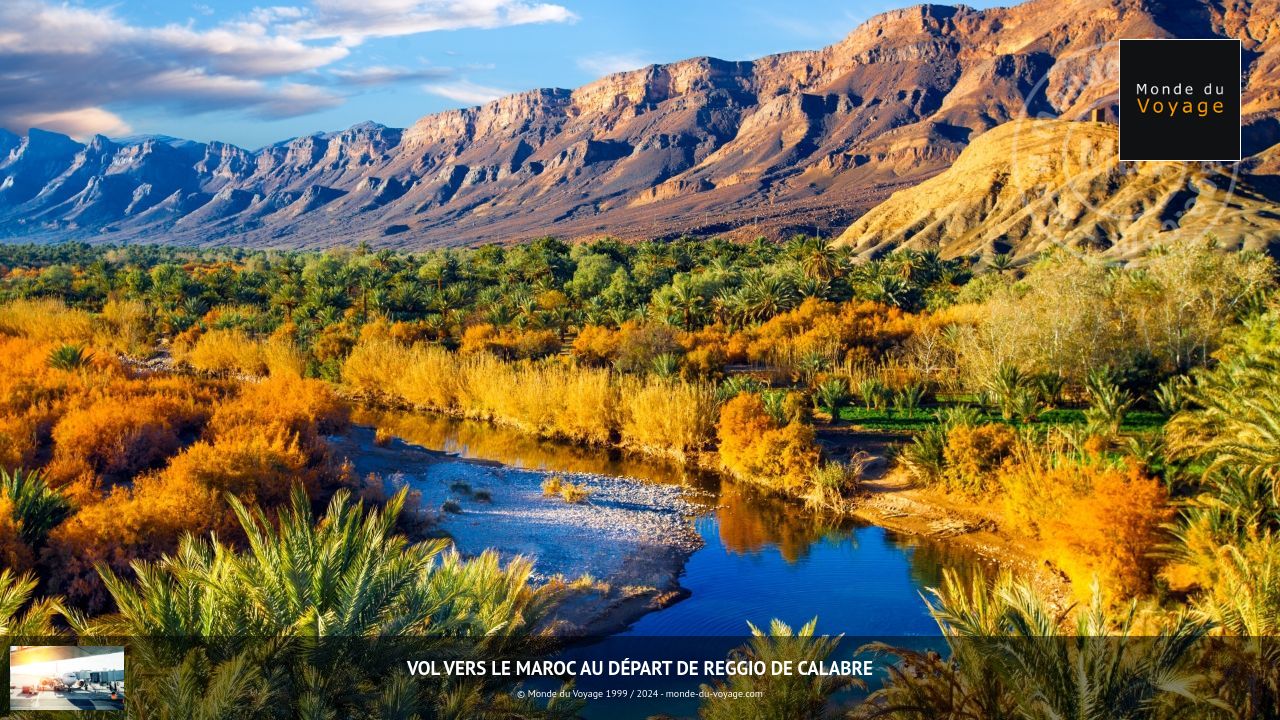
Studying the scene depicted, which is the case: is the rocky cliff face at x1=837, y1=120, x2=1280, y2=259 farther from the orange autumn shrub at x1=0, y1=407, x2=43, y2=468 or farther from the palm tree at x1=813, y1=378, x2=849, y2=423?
the orange autumn shrub at x1=0, y1=407, x2=43, y2=468

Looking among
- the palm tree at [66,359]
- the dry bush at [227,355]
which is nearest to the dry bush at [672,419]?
the palm tree at [66,359]

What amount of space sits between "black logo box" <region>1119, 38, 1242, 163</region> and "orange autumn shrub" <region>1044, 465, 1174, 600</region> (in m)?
7.96

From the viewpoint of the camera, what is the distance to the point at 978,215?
7344cm

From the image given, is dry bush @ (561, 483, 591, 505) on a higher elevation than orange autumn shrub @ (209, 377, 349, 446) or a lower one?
lower

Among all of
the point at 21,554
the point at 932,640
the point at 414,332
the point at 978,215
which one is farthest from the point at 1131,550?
the point at 978,215

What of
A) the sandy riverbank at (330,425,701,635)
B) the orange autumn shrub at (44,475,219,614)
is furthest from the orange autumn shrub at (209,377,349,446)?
the orange autumn shrub at (44,475,219,614)

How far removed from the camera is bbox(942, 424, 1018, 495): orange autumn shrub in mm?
16312

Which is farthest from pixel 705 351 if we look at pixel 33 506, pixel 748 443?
pixel 33 506

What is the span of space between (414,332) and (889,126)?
6328 inches

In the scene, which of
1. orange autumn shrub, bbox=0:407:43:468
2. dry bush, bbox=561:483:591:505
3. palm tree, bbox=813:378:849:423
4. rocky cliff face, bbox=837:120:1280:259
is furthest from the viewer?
rocky cliff face, bbox=837:120:1280:259

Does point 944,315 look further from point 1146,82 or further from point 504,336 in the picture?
point 504,336

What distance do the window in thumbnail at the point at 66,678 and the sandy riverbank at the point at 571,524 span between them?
6.82 meters

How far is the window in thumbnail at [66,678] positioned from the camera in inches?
208

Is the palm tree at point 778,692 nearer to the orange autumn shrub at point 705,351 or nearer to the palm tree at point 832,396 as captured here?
the palm tree at point 832,396
